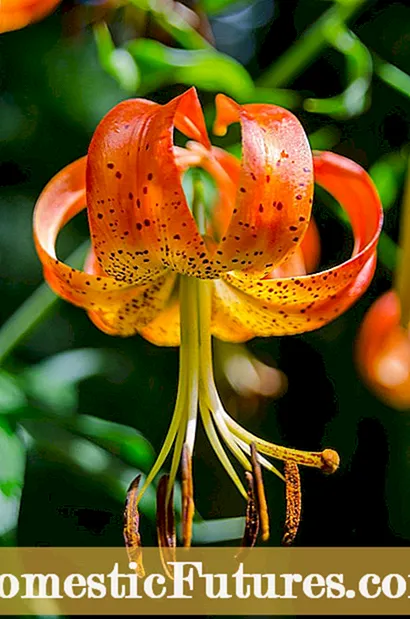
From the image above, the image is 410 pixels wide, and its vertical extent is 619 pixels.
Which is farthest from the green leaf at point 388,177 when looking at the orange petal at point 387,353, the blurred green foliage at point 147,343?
the orange petal at point 387,353

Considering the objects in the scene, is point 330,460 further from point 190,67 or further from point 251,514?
point 190,67

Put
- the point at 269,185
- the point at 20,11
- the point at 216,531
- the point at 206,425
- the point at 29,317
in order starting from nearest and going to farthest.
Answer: the point at 269,185
the point at 20,11
the point at 206,425
the point at 29,317
the point at 216,531

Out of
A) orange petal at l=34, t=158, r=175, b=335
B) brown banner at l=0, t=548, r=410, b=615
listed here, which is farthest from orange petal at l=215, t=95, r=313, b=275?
brown banner at l=0, t=548, r=410, b=615

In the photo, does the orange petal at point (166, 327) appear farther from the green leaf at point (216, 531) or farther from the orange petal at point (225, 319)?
the green leaf at point (216, 531)

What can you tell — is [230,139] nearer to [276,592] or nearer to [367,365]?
[367,365]

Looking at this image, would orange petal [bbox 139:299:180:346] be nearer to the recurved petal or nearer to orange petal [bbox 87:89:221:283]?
the recurved petal

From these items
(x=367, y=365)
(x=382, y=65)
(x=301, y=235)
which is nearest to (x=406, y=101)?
(x=382, y=65)

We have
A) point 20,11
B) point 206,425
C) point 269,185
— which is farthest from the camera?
point 206,425

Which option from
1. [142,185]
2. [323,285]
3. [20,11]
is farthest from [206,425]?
[20,11]
